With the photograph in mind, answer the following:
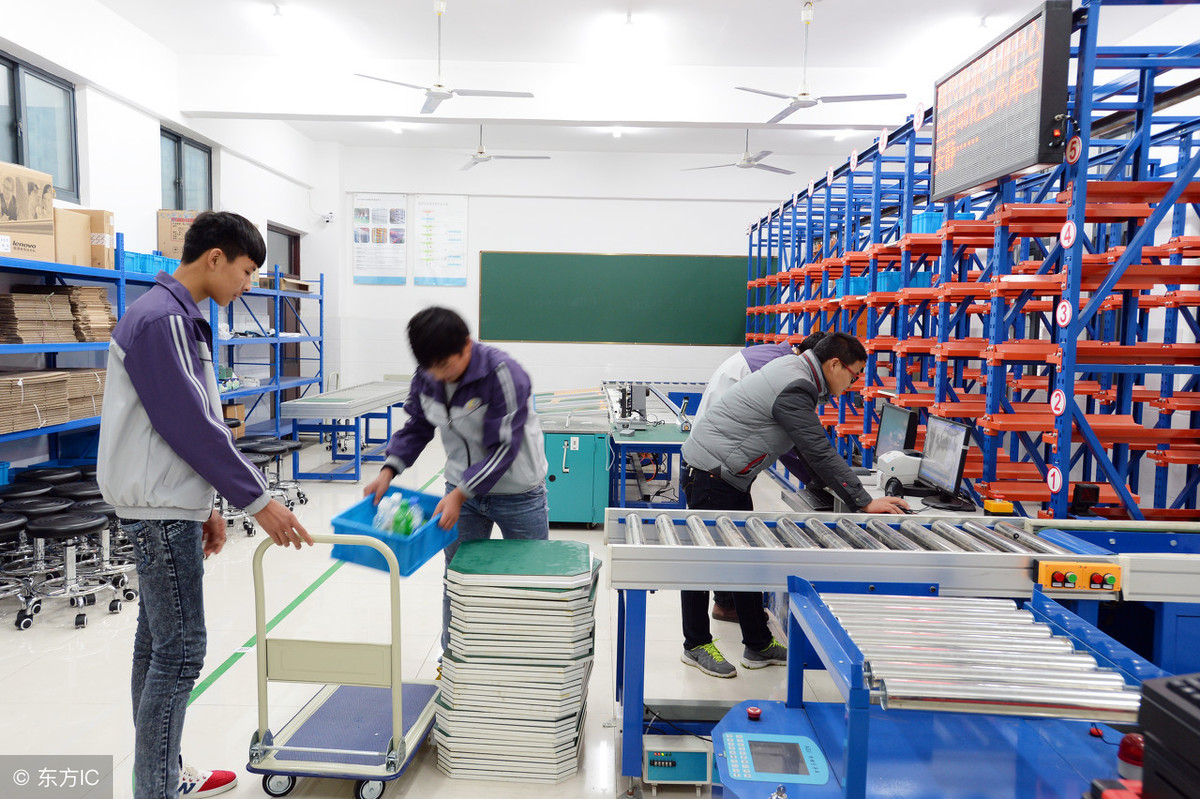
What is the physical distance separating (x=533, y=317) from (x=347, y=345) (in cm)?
249

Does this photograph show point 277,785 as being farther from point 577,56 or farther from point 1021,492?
point 577,56

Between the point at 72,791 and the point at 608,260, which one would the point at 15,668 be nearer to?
the point at 72,791

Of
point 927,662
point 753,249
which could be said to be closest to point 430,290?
point 753,249

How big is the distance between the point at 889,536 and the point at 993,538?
0.30 m

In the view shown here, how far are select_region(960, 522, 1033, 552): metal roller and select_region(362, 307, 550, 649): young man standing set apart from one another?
144 centimetres

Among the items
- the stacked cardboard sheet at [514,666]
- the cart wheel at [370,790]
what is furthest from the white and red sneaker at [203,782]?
the stacked cardboard sheet at [514,666]

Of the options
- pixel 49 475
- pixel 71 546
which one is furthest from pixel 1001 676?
pixel 49 475

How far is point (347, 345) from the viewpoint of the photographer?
9.70 meters

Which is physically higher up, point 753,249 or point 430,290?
point 753,249

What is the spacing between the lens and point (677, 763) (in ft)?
7.67

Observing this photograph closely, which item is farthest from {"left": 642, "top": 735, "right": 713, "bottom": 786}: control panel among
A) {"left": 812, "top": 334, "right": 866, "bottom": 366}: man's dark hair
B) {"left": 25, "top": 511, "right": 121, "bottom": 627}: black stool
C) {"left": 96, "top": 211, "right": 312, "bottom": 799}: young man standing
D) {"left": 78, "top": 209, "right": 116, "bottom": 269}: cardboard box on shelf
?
{"left": 78, "top": 209, "right": 116, "bottom": 269}: cardboard box on shelf

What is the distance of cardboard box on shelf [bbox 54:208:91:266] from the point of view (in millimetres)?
4430

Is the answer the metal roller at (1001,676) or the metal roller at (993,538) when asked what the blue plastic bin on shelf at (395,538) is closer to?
the metal roller at (1001,676)

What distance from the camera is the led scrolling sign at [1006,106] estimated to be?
8.95 feet
